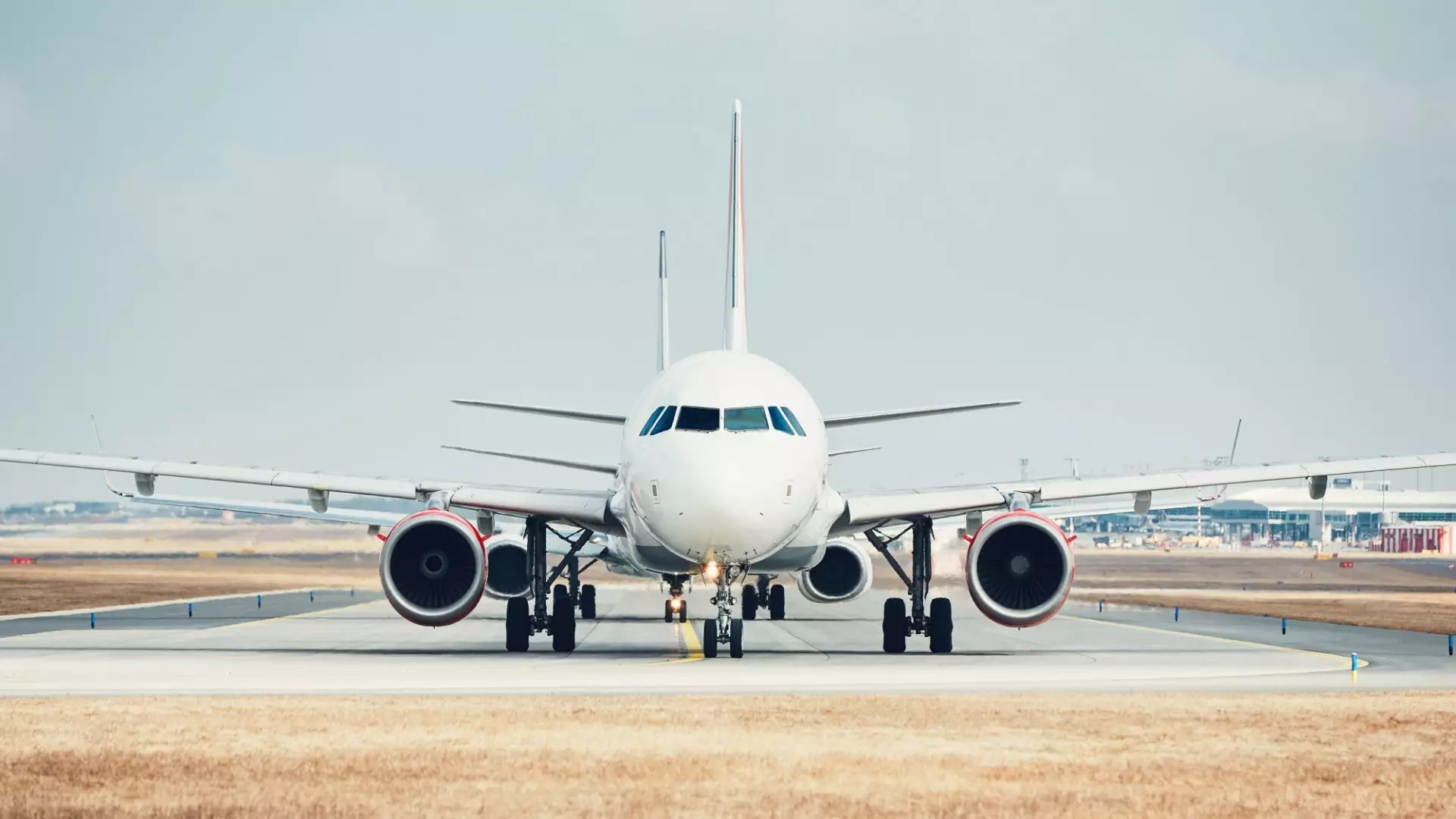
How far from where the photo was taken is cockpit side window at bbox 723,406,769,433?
81.7ft

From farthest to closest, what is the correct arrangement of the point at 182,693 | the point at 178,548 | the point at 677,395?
1. the point at 178,548
2. the point at 677,395
3. the point at 182,693

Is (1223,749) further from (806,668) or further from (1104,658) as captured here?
(1104,658)

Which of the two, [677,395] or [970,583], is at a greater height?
[677,395]

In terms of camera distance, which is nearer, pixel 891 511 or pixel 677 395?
pixel 677 395

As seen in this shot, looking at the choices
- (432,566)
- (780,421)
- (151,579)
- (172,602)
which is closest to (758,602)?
(172,602)

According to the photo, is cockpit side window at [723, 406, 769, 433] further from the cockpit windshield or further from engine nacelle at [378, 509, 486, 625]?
engine nacelle at [378, 509, 486, 625]

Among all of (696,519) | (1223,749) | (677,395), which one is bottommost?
(1223,749)

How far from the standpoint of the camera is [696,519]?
2450 centimetres

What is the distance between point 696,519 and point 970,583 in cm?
519

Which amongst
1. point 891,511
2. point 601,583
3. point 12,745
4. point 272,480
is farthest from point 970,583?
point 601,583

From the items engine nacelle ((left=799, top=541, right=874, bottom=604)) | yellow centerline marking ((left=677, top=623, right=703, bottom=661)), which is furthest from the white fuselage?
engine nacelle ((left=799, top=541, right=874, bottom=604))

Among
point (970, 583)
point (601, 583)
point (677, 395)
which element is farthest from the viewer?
point (601, 583)

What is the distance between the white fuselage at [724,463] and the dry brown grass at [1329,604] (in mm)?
18046

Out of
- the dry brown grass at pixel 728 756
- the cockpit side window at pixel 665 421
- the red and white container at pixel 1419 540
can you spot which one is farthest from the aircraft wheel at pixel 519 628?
the red and white container at pixel 1419 540
